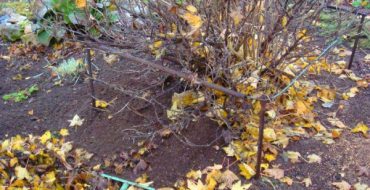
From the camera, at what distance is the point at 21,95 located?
4188 mm

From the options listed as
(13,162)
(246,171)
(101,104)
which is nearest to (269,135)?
(246,171)

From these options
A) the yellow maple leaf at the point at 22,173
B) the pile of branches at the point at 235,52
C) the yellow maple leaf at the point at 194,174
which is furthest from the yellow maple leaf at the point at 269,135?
the yellow maple leaf at the point at 22,173

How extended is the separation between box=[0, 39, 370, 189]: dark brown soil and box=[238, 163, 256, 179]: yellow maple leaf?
7 cm

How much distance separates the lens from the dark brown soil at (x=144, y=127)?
2.92 metres

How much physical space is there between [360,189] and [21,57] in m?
4.08

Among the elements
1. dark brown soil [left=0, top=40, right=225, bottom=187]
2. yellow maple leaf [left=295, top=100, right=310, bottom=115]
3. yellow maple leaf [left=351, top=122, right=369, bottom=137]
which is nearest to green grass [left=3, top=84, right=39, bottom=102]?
dark brown soil [left=0, top=40, right=225, bottom=187]

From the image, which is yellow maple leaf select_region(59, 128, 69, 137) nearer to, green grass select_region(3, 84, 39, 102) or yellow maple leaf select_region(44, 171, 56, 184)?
yellow maple leaf select_region(44, 171, 56, 184)

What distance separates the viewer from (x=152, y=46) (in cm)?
317

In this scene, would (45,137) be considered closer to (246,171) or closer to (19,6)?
(246,171)

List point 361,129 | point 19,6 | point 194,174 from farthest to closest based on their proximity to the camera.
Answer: point 19,6
point 361,129
point 194,174

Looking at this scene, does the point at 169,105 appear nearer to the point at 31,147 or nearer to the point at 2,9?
the point at 31,147

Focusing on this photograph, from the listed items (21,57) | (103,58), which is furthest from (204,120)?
(21,57)

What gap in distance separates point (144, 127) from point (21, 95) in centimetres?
152

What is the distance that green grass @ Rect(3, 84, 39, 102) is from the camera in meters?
4.15
